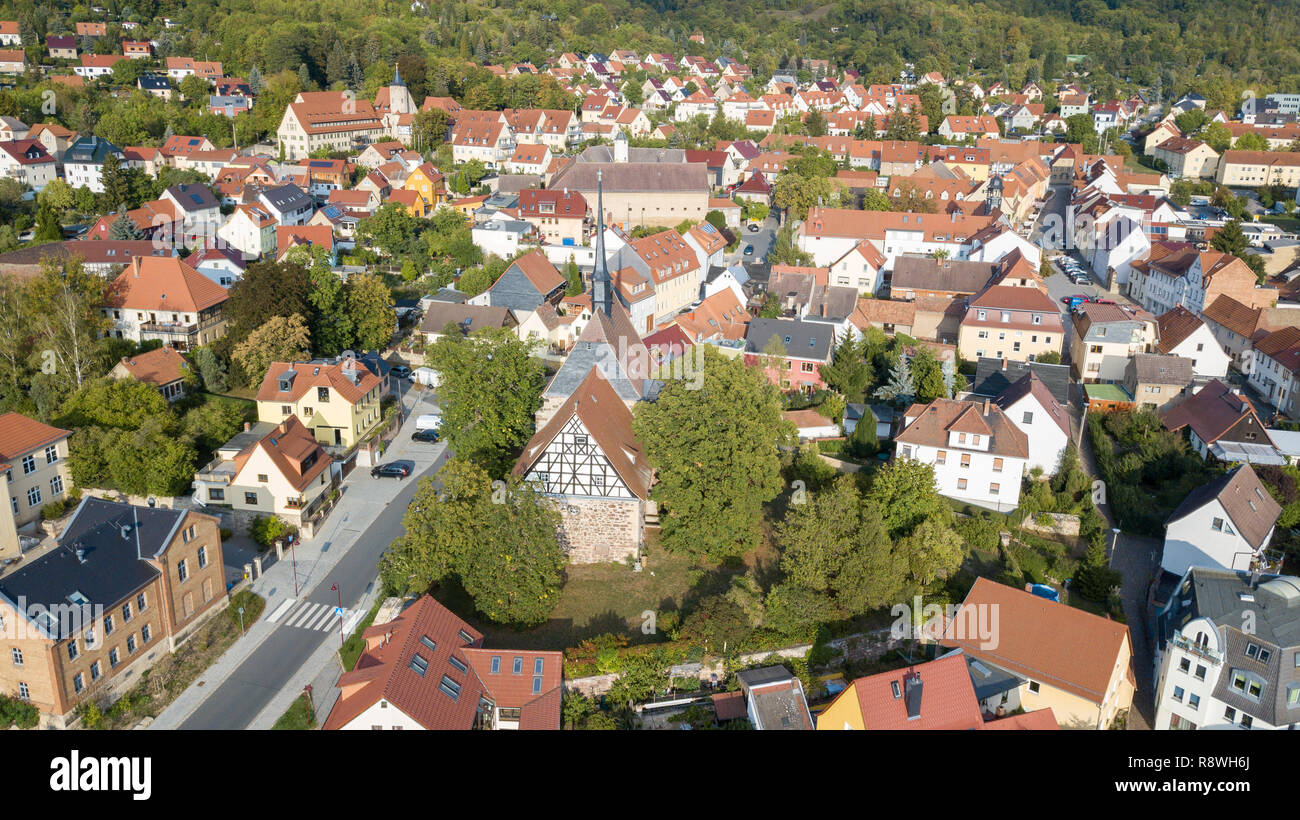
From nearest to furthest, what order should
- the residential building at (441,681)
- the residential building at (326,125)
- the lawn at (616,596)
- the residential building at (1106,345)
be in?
the residential building at (441,681) < the lawn at (616,596) < the residential building at (1106,345) < the residential building at (326,125)

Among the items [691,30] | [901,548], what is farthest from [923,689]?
[691,30]

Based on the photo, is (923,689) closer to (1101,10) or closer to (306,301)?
(306,301)

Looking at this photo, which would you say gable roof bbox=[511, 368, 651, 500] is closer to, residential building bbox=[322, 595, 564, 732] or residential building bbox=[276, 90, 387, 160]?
residential building bbox=[322, 595, 564, 732]

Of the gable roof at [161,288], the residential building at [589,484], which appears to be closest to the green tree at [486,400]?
the residential building at [589,484]

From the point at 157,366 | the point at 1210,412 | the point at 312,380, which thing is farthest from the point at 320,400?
the point at 1210,412

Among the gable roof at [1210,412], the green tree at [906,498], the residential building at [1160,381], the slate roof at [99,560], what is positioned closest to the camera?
the slate roof at [99,560]

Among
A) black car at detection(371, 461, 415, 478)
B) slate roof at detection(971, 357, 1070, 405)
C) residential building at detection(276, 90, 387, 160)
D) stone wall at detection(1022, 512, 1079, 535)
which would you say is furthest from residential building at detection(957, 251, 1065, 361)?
residential building at detection(276, 90, 387, 160)

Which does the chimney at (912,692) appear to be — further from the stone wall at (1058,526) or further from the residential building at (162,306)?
the residential building at (162,306)
